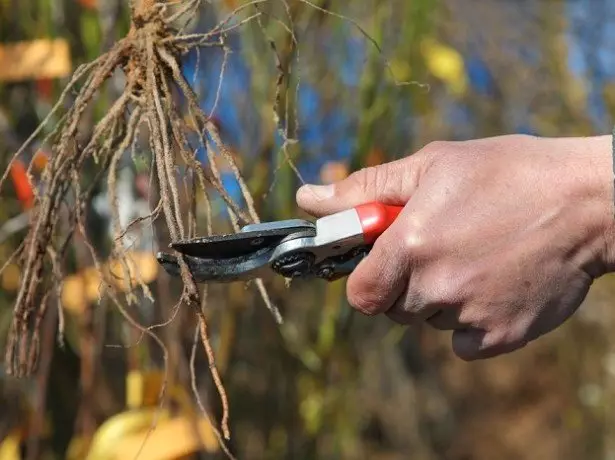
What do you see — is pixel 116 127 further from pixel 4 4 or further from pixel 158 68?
pixel 4 4

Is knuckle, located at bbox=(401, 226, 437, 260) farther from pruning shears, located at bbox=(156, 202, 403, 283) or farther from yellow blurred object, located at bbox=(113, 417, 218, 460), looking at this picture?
yellow blurred object, located at bbox=(113, 417, 218, 460)

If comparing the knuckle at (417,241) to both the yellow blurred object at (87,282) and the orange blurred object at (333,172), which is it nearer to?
the yellow blurred object at (87,282)

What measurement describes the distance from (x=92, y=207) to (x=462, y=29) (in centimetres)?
195

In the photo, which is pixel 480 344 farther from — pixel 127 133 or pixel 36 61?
pixel 36 61

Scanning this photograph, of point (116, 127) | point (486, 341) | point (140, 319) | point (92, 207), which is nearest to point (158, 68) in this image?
point (116, 127)

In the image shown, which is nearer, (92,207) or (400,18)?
(92,207)

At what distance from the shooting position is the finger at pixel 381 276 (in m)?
0.88

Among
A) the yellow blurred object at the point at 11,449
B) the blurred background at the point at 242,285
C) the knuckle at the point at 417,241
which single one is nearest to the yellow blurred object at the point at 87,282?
the blurred background at the point at 242,285

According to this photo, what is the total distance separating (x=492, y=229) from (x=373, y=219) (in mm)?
124

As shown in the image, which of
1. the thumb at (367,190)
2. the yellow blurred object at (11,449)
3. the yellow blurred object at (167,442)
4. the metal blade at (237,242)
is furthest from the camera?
the yellow blurred object at (11,449)

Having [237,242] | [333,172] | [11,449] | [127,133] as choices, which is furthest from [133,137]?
[333,172]

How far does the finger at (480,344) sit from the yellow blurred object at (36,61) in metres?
0.72

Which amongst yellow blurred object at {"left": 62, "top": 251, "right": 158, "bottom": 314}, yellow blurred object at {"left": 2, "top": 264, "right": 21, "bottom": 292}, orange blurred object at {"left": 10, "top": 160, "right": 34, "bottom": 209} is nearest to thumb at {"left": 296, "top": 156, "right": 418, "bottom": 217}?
yellow blurred object at {"left": 62, "top": 251, "right": 158, "bottom": 314}

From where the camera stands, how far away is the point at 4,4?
5.00ft
